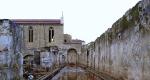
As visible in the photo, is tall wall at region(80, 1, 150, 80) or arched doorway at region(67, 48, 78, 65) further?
arched doorway at region(67, 48, 78, 65)

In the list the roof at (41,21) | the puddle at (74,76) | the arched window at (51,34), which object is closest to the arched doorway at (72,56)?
the arched window at (51,34)

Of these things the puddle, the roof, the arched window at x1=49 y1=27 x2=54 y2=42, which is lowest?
the puddle

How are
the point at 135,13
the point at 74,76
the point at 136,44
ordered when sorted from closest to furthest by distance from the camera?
the point at 136,44, the point at 135,13, the point at 74,76

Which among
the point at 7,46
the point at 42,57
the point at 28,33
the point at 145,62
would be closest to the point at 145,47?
the point at 145,62

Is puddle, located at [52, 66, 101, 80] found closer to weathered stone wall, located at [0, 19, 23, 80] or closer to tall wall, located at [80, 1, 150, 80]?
tall wall, located at [80, 1, 150, 80]

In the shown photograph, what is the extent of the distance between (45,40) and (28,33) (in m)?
3.32

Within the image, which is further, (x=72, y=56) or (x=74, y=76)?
(x=72, y=56)

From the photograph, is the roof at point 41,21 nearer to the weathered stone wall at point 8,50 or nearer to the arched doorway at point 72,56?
the arched doorway at point 72,56

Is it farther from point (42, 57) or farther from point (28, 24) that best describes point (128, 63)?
point (28, 24)

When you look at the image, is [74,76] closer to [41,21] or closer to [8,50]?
[8,50]

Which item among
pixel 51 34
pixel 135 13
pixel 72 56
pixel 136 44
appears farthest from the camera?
pixel 72 56

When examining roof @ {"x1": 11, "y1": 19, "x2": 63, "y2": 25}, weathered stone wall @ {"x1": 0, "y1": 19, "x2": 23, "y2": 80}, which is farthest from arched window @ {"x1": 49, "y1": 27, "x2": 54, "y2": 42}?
weathered stone wall @ {"x1": 0, "y1": 19, "x2": 23, "y2": 80}

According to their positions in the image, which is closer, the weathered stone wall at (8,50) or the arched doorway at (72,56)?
the weathered stone wall at (8,50)

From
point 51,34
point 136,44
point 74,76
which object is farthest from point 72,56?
point 136,44
